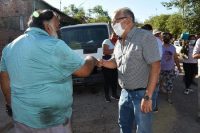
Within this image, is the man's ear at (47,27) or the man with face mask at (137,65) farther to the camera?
the man with face mask at (137,65)

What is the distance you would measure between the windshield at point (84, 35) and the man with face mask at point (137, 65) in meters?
6.33

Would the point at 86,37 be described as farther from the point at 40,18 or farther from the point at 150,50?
the point at 40,18

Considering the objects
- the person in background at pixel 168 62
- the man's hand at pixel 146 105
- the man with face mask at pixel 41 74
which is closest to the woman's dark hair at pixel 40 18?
the man with face mask at pixel 41 74

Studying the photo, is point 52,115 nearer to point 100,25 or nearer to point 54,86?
point 54,86

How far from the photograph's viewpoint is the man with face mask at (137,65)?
13.0 feet

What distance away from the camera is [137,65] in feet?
13.2

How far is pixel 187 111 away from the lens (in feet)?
24.8

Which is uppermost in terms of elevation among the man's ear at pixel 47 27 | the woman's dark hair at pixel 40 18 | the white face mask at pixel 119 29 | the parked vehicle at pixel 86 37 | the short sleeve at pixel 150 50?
the woman's dark hair at pixel 40 18

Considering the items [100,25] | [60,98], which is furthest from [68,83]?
[100,25]

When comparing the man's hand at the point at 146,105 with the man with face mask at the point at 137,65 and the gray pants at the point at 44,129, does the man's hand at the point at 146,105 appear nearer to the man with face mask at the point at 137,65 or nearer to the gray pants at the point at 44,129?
the man with face mask at the point at 137,65

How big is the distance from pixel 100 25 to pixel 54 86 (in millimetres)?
8000

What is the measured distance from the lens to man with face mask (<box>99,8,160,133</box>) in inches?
155

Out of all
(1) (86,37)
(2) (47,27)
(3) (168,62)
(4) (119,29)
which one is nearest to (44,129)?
(2) (47,27)

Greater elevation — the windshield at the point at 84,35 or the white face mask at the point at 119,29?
the white face mask at the point at 119,29
